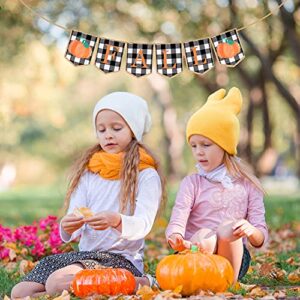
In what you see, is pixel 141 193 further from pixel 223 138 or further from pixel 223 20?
pixel 223 20

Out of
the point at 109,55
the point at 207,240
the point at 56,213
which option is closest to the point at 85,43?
the point at 109,55

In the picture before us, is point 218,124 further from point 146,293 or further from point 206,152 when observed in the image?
point 146,293

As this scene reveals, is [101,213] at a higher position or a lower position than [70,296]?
higher

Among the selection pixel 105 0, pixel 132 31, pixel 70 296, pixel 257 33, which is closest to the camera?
pixel 70 296

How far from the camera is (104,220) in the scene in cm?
449

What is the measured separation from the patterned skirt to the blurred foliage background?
91cm

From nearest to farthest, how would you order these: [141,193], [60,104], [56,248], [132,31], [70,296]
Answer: [70,296]
[141,193]
[56,248]
[132,31]
[60,104]

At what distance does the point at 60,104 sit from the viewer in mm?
45125

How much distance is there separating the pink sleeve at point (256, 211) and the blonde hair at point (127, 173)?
523 mm

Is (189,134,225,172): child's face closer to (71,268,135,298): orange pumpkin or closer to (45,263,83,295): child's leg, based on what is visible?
(71,268,135,298): orange pumpkin

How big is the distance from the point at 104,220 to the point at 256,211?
94 cm

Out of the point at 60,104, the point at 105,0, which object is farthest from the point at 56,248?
the point at 60,104

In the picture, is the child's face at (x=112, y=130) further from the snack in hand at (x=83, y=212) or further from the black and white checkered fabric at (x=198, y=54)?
the black and white checkered fabric at (x=198, y=54)

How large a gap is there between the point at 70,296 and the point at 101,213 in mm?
491
